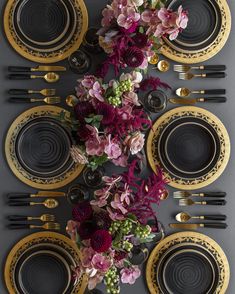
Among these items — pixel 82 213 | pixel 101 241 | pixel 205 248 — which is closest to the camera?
pixel 101 241

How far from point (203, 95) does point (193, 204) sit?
51 centimetres

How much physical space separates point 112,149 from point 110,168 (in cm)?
39

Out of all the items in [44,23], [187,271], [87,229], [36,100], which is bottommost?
[187,271]

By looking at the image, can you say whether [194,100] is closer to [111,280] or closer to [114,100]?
[114,100]

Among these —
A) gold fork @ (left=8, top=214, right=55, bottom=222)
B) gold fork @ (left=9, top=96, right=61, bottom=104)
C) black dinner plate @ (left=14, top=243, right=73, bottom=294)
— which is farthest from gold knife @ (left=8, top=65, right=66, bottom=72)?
black dinner plate @ (left=14, top=243, right=73, bottom=294)

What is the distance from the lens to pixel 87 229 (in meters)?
1.83

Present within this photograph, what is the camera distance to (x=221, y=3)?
214 centimetres

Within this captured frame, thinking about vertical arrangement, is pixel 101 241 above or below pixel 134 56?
below

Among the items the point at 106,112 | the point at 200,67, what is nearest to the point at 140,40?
the point at 106,112

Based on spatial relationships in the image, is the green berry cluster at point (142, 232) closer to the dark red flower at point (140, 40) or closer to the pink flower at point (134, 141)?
the pink flower at point (134, 141)

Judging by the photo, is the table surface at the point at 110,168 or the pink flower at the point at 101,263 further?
the table surface at the point at 110,168

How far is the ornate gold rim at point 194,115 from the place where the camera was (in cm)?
Result: 212

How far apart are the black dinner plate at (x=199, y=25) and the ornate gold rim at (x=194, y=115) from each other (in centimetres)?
29

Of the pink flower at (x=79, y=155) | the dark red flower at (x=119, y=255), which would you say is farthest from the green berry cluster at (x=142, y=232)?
the pink flower at (x=79, y=155)
